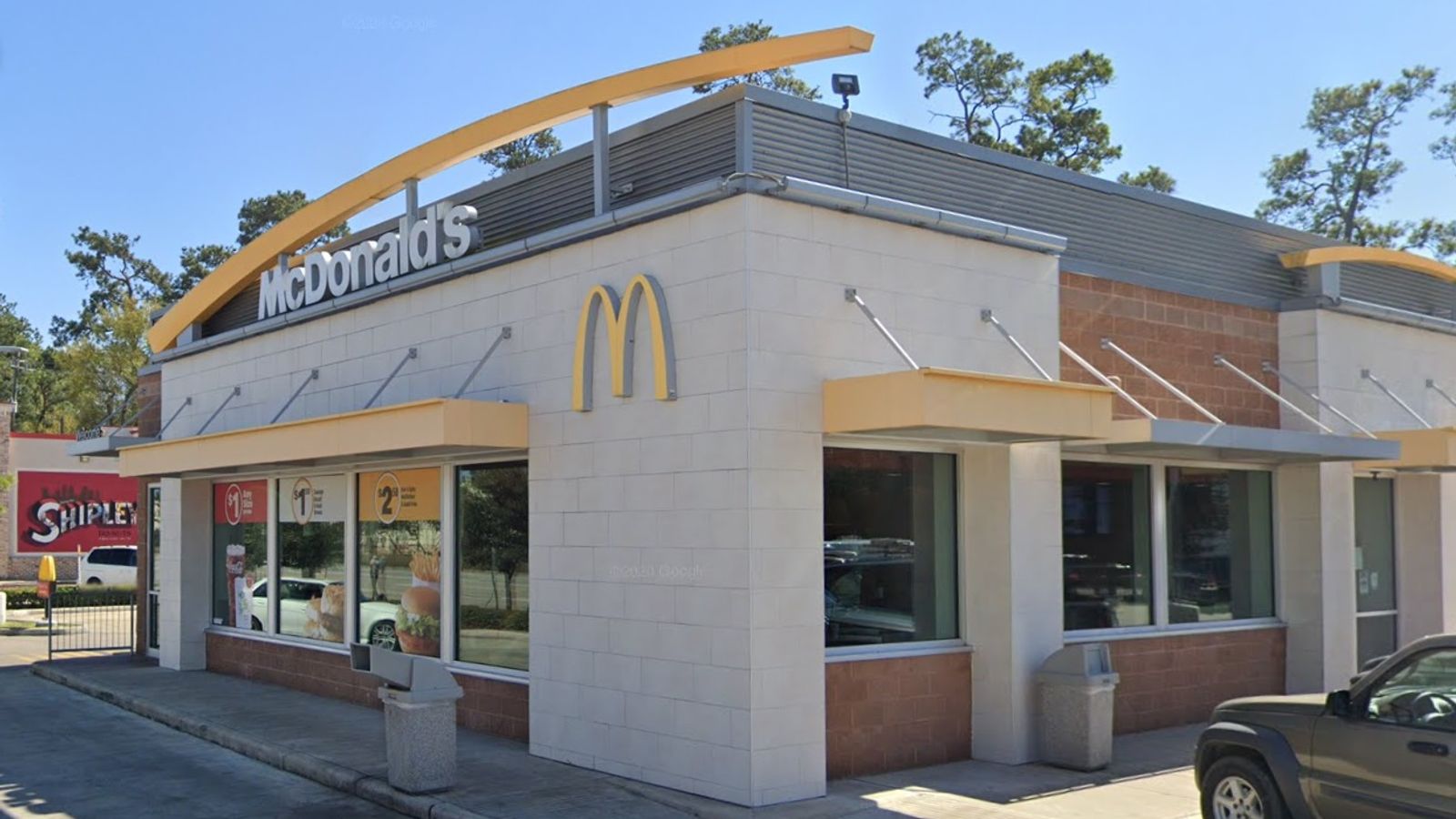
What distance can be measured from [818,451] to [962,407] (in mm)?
1200

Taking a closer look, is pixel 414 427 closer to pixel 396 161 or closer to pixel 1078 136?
pixel 396 161

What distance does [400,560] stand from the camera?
13867 millimetres

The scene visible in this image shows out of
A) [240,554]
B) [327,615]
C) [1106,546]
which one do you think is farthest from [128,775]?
[1106,546]

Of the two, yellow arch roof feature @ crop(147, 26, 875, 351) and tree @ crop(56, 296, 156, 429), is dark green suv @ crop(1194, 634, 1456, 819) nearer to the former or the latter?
yellow arch roof feature @ crop(147, 26, 875, 351)

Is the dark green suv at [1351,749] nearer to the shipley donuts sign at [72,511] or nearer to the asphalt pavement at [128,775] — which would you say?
the asphalt pavement at [128,775]

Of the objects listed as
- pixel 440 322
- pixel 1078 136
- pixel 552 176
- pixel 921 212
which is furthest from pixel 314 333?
pixel 1078 136

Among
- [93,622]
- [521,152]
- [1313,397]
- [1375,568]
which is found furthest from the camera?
[521,152]

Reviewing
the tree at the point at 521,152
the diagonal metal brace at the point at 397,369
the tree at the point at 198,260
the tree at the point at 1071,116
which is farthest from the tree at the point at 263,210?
the diagonal metal brace at the point at 397,369

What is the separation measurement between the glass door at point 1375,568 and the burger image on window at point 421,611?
423 inches

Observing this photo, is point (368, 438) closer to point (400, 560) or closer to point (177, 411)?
point (400, 560)

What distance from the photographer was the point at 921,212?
10.7 metres

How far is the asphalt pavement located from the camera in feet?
32.5

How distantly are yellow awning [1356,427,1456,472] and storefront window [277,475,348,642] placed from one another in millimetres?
11757

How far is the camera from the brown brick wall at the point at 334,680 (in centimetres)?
1195
